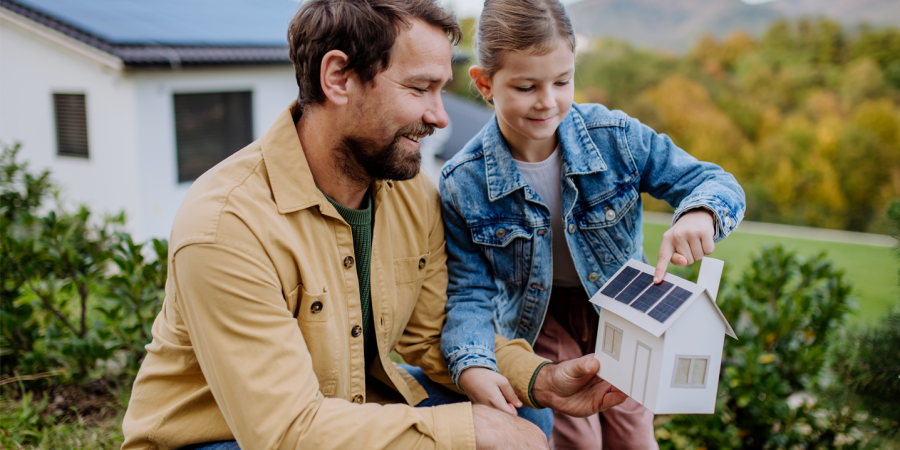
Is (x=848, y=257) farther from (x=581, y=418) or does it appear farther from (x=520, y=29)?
(x=520, y=29)

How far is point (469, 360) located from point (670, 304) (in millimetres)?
704

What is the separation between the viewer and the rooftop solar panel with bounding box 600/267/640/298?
1.97 metres

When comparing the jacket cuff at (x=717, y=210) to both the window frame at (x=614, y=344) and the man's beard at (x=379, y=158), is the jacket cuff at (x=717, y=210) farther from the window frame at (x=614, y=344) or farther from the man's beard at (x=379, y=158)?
the man's beard at (x=379, y=158)

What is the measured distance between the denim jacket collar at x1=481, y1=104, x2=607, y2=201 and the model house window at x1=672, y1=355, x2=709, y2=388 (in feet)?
2.55

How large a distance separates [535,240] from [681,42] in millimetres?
36175

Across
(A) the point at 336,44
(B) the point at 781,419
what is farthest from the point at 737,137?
(A) the point at 336,44

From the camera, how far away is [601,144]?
239 cm

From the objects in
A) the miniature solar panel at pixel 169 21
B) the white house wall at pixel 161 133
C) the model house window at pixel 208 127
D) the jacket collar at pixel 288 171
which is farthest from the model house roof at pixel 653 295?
the model house window at pixel 208 127

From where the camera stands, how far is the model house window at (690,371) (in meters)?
1.81

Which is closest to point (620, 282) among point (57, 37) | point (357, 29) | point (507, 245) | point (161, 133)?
point (507, 245)

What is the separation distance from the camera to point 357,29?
1.96m

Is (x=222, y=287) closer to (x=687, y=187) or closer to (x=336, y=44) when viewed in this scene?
(x=336, y=44)

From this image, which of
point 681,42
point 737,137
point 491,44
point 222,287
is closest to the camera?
point 222,287

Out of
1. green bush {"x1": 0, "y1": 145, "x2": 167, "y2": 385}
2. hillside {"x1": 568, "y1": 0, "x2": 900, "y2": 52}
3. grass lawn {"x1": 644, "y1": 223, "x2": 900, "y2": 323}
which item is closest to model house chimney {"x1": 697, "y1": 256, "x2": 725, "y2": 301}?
green bush {"x1": 0, "y1": 145, "x2": 167, "y2": 385}
